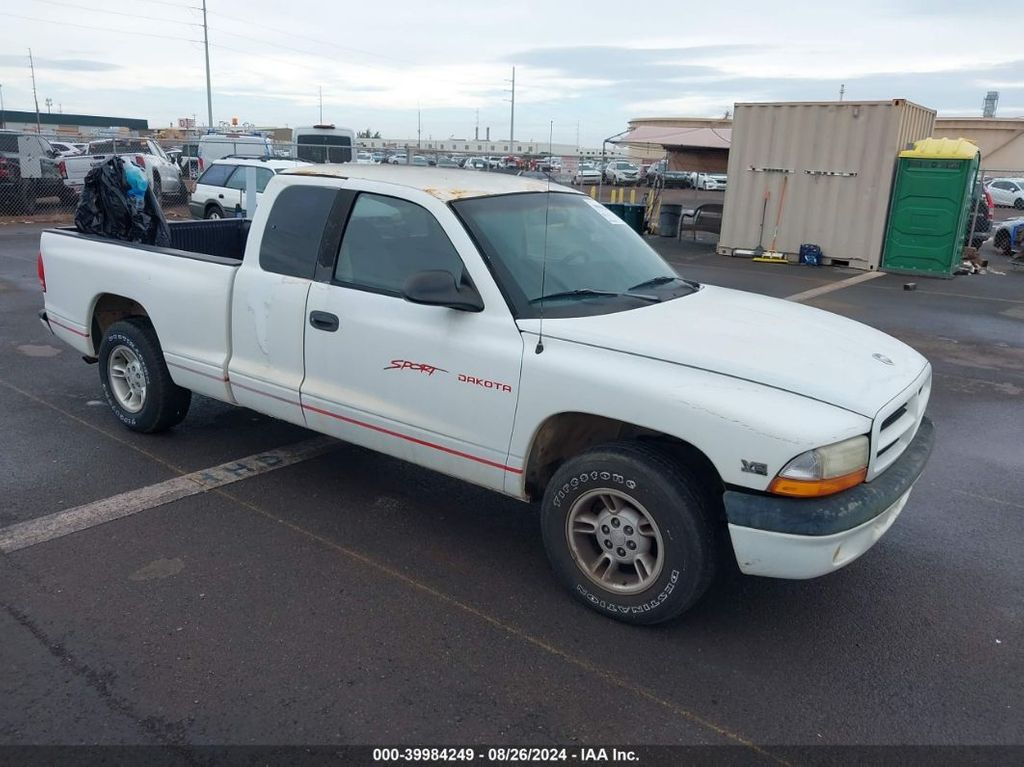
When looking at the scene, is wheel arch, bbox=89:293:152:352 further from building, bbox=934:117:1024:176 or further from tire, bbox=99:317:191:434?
building, bbox=934:117:1024:176

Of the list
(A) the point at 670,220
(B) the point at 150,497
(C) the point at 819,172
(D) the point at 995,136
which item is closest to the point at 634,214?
Answer: (A) the point at 670,220

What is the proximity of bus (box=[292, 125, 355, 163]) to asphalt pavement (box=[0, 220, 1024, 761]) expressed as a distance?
20.6 metres

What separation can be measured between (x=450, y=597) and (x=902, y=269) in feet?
50.6

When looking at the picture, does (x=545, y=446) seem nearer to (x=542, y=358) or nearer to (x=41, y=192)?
(x=542, y=358)

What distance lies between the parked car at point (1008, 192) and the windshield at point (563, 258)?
118 feet

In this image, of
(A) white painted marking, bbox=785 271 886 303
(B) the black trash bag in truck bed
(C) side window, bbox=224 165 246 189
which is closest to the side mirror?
(B) the black trash bag in truck bed

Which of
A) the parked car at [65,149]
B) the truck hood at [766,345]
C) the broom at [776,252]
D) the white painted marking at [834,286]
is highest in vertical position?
the parked car at [65,149]

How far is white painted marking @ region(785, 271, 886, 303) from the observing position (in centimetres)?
1330

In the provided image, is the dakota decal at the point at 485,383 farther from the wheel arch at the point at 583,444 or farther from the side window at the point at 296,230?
the side window at the point at 296,230

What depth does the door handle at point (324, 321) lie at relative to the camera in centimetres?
440

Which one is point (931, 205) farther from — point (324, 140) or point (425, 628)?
point (324, 140)

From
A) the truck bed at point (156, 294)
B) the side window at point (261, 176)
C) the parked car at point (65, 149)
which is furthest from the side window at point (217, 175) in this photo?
the parked car at point (65, 149)

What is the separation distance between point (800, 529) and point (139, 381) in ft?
14.5

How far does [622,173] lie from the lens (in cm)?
4475
